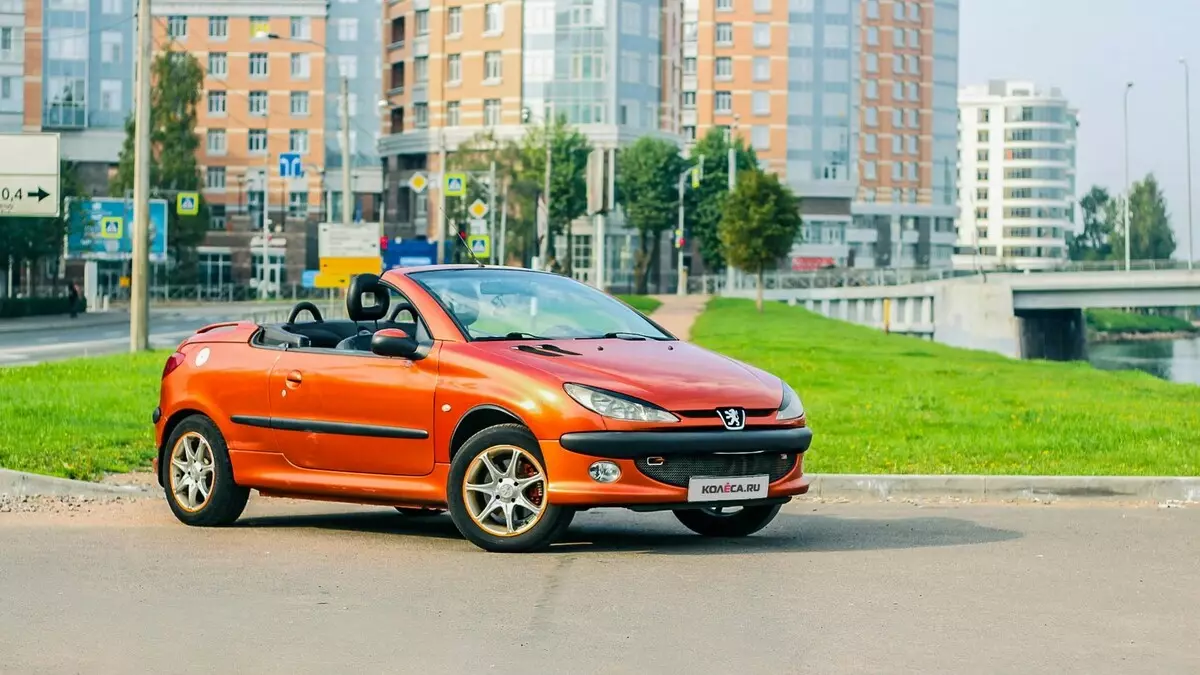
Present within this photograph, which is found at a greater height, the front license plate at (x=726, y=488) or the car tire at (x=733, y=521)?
the front license plate at (x=726, y=488)

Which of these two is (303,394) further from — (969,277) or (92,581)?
(969,277)

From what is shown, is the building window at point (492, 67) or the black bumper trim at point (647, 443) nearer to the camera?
the black bumper trim at point (647, 443)

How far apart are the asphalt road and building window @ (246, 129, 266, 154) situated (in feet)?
342

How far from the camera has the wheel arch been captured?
386 inches

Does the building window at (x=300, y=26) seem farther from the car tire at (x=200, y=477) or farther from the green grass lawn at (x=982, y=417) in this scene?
the car tire at (x=200, y=477)

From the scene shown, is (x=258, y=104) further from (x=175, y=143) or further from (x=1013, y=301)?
(x=1013, y=301)

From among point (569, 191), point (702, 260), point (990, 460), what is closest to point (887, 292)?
point (569, 191)

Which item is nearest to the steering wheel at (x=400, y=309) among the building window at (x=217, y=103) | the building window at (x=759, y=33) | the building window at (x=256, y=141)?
the building window at (x=256, y=141)

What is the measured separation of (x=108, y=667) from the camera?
Answer: 652cm

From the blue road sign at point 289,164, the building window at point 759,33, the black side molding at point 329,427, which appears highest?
the building window at point 759,33

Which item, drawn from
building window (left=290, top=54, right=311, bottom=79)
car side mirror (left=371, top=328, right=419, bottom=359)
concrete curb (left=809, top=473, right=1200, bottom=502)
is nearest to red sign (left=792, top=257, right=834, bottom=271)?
building window (left=290, top=54, right=311, bottom=79)

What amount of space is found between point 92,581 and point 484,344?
98.9 inches

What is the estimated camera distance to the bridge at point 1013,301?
7606 cm

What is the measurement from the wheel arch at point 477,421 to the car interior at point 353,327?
2.02 ft
